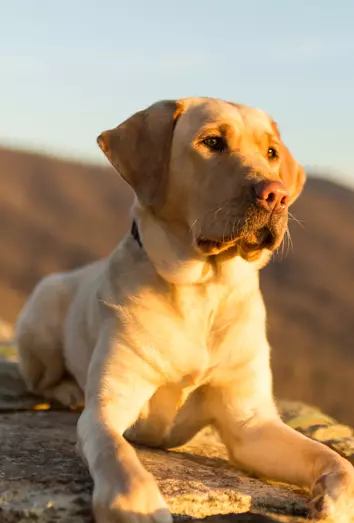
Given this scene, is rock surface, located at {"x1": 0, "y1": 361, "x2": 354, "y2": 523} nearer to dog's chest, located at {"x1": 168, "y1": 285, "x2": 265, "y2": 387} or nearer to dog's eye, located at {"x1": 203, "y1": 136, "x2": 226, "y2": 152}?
dog's chest, located at {"x1": 168, "y1": 285, "x2": 265, "y2": 387}

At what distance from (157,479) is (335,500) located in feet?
2.08

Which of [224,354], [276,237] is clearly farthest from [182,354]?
[276,237]

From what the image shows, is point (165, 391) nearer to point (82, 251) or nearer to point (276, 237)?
point (276, 237)

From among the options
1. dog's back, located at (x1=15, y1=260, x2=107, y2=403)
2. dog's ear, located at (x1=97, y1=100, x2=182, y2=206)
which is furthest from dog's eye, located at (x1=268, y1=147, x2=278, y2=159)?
dog's back, located at (x1=15, y1=260, x2=107, y2=403)

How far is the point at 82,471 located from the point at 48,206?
22.4 m

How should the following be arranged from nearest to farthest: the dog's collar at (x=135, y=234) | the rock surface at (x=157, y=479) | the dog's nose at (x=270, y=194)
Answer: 1. the rock surface at (x=157, y=479)
2. the dog's nose at (x=270, y=194)
3. the dog's collar at (x=135, y=234)

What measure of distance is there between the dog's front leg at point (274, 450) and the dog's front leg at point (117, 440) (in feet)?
1.23

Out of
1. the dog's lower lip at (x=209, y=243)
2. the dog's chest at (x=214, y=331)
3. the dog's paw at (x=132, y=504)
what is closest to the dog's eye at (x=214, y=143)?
the dog's lower lip at (x=209, y=243)

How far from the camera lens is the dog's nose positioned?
316cm

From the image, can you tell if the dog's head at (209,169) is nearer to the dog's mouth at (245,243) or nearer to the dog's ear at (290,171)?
the dog's mouth at (245,243)

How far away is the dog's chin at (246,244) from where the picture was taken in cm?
329

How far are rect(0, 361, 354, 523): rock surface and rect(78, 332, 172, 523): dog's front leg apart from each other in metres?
0.11

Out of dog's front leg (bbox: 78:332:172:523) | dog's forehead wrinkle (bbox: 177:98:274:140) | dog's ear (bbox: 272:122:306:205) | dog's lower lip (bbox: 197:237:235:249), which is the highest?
dog's forehead wrinkle (bbox: 177:98:274:140)

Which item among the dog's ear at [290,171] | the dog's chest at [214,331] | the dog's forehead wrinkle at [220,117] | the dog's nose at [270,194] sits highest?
the dog's forehead wrinkle at [220,117]
